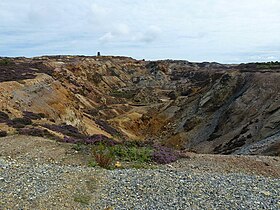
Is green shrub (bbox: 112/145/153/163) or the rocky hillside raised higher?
green shrub (bbox: 112/145/153/163)

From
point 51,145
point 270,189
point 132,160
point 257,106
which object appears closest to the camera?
point 270,189

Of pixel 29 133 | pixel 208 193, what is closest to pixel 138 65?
pixel 29 133

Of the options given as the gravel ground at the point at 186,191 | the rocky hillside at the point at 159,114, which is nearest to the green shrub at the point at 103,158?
the gravel ground at the point at 186,191

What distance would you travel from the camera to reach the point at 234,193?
463 inches

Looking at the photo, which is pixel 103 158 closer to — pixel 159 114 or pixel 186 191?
pixel 186 191

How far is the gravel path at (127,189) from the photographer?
10539mm

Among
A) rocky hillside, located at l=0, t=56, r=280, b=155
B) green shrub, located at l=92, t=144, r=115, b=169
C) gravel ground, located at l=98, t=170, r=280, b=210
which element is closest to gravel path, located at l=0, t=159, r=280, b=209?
gravel ground, located at l=98, t=170, r=280, b=210

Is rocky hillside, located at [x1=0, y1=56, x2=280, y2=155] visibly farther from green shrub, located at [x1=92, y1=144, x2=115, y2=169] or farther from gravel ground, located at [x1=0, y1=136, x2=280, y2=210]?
gravel ground, located at [x1=0, y1=136, x2=280, y2=210]

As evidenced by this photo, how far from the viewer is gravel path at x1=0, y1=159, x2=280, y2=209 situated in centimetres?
1054

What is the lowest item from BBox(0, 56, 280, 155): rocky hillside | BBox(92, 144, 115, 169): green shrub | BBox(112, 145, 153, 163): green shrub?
BBox(0, 56, 280, 155): rocky hillside

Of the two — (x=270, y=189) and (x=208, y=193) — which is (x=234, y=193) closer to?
(x=208, y=193)

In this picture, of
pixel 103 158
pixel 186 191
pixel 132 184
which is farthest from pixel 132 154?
pixel 186 191

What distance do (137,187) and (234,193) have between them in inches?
134

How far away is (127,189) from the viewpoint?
1171 cm
